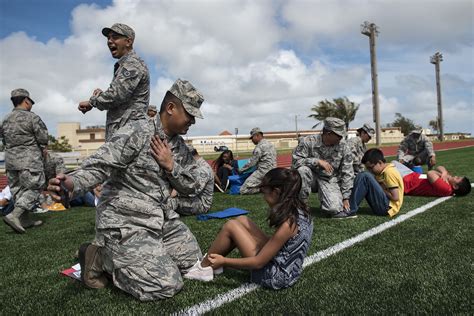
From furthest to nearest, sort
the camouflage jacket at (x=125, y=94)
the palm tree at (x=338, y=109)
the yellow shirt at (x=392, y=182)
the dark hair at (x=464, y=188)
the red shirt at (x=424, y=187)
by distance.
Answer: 1. the palm tree at (x=338, y=109)
2. the red shirt at (x=424, y=187)
3. the dark hair at (x=464, y=188)
4. the yellow shirt at (x=392, y=182)
5. the camouflage jacket at (x=125, y=94)

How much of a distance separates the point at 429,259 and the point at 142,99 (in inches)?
134

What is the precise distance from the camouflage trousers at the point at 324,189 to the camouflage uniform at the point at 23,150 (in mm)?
4061

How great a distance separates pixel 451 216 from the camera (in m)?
5.43

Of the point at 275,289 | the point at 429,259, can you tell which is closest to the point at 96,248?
the point at 275,289

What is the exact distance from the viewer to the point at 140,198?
9.77ft

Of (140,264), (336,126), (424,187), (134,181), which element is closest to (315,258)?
(140,264)

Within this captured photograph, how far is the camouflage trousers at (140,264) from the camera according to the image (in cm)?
279

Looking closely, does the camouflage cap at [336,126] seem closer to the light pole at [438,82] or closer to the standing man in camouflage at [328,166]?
the standing man in camouflage at [328,166]

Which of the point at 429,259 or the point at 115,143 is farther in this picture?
the point at 429,259

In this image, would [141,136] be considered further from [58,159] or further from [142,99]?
[58,159]

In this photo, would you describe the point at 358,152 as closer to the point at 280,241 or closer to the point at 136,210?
the point at 280,241

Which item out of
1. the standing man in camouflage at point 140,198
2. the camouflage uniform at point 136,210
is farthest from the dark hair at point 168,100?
Answer: the camouflage uniform at point 136,210

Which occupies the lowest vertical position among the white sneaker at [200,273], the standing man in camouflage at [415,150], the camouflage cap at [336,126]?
the white sneaker at [200,273]

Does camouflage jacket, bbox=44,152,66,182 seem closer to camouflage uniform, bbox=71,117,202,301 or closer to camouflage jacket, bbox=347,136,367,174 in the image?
camouflage uniform, bbox=71,117,202,301
